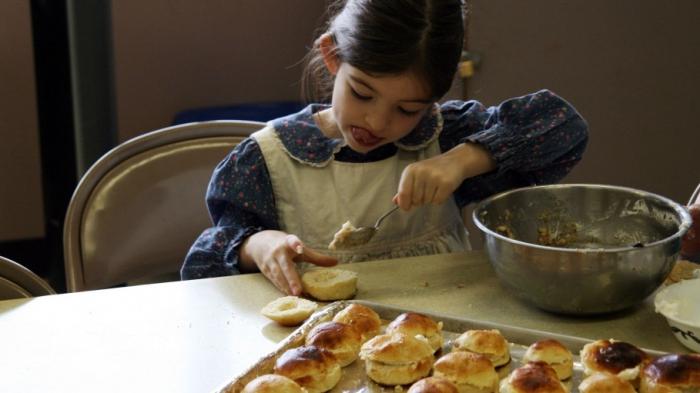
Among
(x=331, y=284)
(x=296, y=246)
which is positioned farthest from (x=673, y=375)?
(x=296, y=246)

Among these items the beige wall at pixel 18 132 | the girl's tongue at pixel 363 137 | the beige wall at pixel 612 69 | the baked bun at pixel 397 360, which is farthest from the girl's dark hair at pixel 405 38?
the beige wall at pixel 18 132

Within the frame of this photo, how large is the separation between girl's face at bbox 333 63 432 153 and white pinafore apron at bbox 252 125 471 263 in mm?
186

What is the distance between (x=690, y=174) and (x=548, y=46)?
0.72 meters

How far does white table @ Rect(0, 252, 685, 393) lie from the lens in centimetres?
129

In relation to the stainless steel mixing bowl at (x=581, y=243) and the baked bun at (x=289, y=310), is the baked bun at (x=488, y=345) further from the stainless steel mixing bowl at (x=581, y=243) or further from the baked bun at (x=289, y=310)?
the baked bun at (x=289, y=310)

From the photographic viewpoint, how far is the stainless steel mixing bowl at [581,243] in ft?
4.48

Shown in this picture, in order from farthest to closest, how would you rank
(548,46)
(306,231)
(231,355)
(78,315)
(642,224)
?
(548,46) → (306,231) → (642,224) → (78,315) → (231,355)

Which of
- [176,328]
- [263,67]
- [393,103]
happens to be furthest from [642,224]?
[263,67]

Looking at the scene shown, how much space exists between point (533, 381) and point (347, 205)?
2.80ft

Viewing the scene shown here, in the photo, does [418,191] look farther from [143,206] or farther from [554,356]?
[143,206]

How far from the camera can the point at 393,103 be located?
1.69 m

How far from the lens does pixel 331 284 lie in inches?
60.2

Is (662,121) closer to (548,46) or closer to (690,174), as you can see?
(690,174)

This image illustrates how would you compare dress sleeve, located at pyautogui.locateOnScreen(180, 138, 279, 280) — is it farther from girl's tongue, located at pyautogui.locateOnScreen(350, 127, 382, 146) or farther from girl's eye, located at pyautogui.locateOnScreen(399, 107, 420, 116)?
girl's eye, located at pyautogui.locateOnScreen(399, 107, 420, 116)
